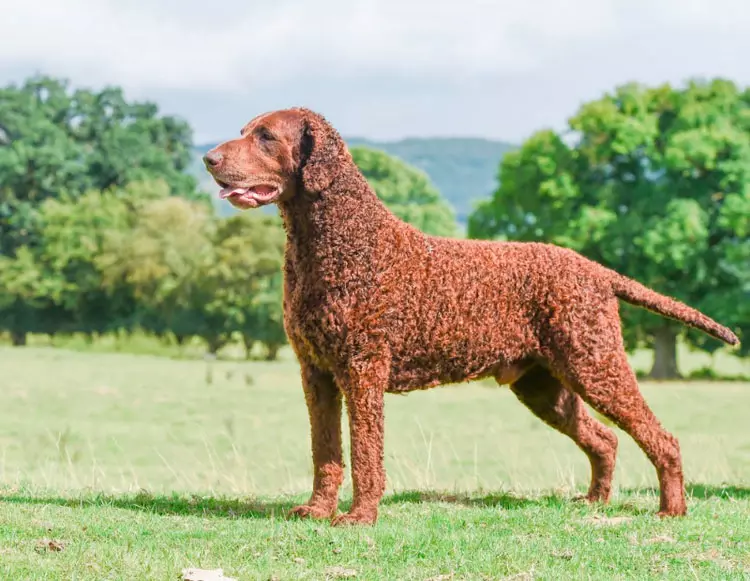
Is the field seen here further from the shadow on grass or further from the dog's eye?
the dog's eye

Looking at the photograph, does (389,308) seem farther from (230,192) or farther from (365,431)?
(230,192)

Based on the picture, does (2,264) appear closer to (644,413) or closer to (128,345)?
(128,345)

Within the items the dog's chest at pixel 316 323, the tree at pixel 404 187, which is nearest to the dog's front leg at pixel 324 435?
the dog's chest at pixel 316 323

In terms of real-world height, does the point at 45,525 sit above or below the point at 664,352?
below

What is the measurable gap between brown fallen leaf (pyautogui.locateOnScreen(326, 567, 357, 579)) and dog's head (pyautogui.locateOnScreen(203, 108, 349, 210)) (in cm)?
234

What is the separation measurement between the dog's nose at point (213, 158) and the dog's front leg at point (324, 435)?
4.85 ft

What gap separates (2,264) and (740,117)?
36675mm

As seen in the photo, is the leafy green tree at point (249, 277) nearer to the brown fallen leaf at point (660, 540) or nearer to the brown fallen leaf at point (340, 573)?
the brown fallen leaf at point (660, 540)

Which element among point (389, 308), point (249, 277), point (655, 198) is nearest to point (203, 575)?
point (389, 308)

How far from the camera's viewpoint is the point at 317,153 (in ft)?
21.3

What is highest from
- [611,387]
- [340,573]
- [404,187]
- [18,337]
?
[404,187]

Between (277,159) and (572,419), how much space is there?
3.02 m

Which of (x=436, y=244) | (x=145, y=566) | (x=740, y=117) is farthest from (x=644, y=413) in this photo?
(x=740, y=117)

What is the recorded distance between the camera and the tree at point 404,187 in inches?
2063
